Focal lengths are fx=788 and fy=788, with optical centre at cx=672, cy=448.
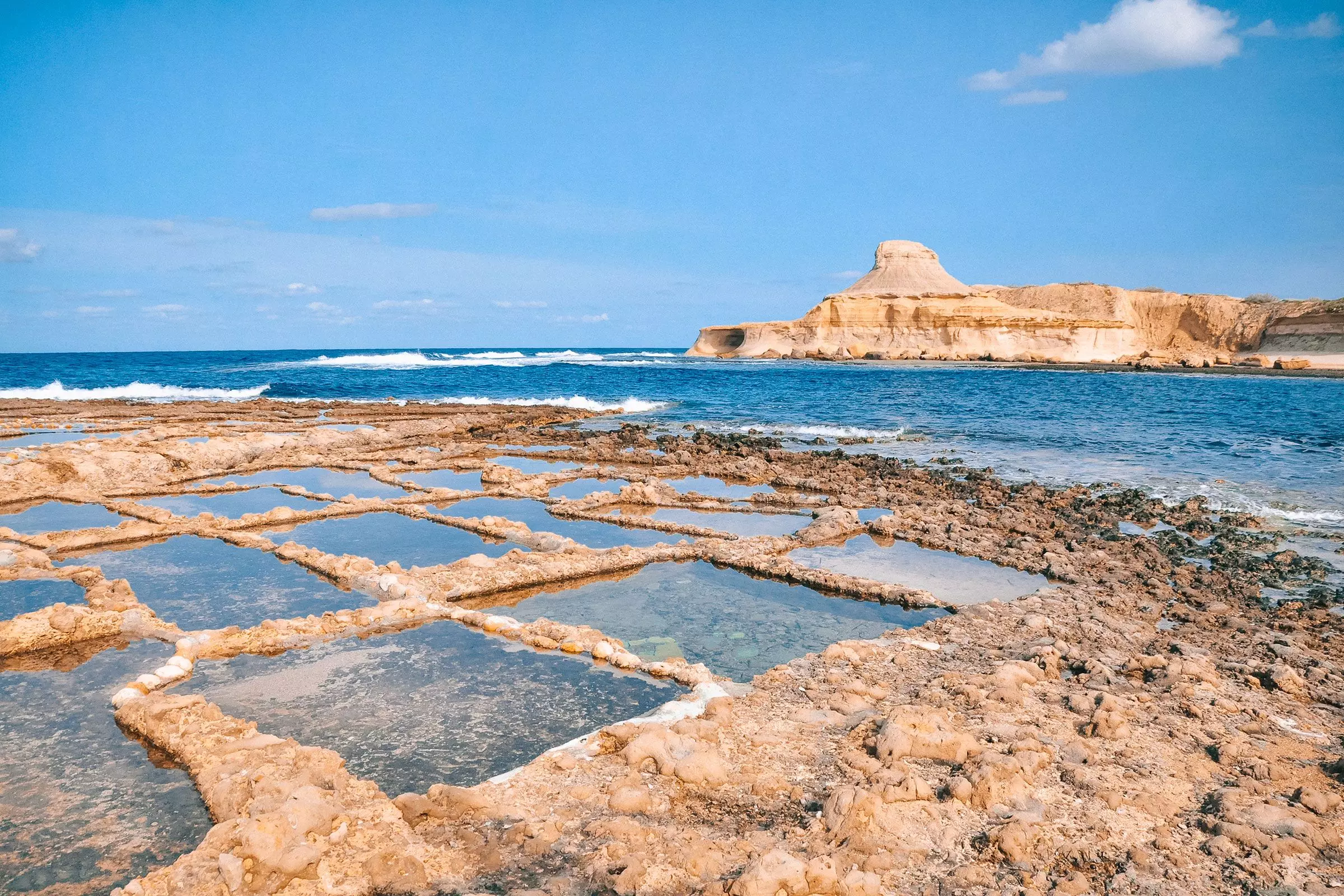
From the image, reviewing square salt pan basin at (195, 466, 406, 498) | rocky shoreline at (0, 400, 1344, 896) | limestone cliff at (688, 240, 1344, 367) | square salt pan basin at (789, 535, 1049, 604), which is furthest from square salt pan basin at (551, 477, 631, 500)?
limestone cliff at (688, 240, 1344, 367)

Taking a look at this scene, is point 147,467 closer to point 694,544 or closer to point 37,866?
point 694,544

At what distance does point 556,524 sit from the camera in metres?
11.2

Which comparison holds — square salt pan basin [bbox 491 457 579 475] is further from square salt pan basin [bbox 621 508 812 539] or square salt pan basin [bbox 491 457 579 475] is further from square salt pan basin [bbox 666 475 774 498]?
square salt pan basin [bbox 621 508 812 539]

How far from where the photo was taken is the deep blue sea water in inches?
643

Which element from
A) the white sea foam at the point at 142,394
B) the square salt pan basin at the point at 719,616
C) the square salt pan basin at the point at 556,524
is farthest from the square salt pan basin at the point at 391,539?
the white sea foam at the point at 142,394

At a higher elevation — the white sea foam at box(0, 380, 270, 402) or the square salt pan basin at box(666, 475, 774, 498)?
the white sea foam at box(0, 380, 270, 402)

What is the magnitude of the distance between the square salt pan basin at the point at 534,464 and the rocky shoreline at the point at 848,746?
570cm

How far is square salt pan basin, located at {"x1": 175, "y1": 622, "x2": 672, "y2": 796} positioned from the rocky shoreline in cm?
22

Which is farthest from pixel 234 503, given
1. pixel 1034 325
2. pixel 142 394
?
pixel 1034 325

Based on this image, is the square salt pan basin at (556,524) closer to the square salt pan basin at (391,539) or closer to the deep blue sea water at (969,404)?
the square salt pan basin at (391,539)

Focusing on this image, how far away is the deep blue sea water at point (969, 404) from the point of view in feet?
53.6

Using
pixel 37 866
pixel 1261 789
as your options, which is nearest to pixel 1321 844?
pixel 1261 789

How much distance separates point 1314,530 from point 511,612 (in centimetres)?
1118

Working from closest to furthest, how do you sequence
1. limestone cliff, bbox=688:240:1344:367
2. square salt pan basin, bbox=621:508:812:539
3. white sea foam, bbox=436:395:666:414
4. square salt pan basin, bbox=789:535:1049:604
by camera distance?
square salt pan basin, bbox=789:535:1049:604, square salt pan basin, bbox=621:508:812:539, white sea foam, bbox=436:395:666:414, limestone cliff, bbox=688:240:1344:367
